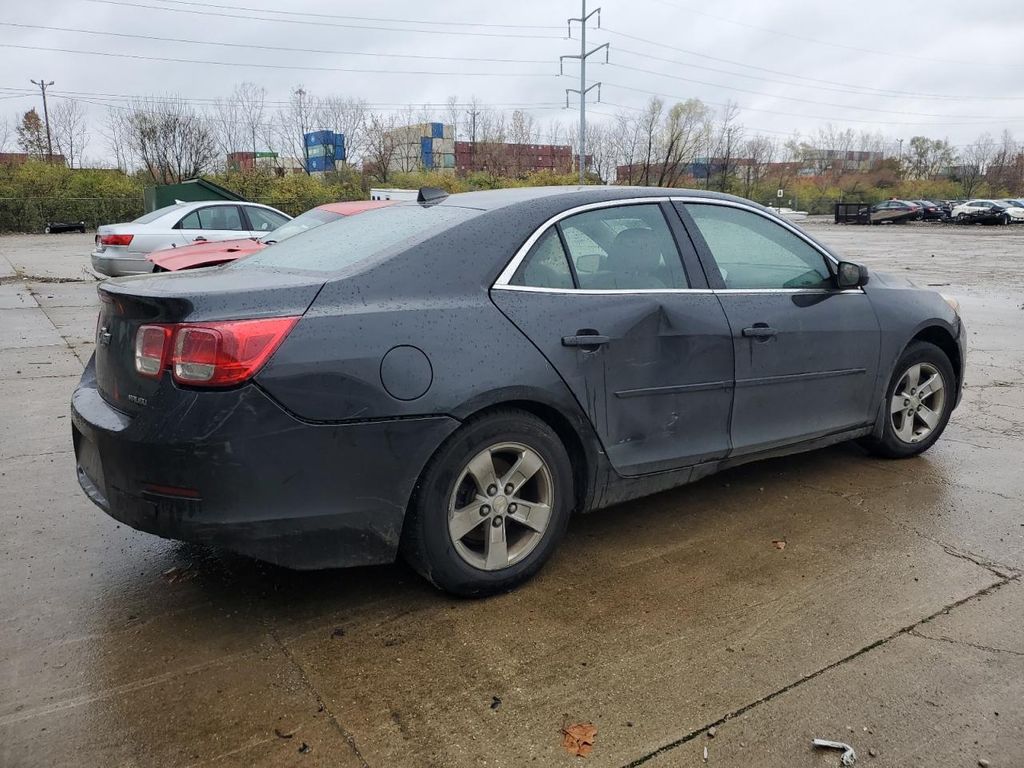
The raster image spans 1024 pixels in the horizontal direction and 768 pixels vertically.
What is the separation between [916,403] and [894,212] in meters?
54.2

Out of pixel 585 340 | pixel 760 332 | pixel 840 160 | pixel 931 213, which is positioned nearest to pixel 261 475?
pixel 585 340

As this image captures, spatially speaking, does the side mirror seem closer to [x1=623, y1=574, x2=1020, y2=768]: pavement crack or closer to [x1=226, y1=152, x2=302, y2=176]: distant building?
[x1=623, y1=574, x2=1020, y2=768]: pavement crack

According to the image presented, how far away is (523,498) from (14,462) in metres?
3.36

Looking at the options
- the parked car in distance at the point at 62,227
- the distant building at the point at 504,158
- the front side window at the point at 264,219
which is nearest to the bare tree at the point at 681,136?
the distant building at the point at 504,158

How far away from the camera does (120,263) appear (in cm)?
1259

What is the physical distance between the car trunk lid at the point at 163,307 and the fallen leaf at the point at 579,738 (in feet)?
5.27

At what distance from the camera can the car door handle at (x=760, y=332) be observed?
3876 millimetres

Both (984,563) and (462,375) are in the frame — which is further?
(984,563)

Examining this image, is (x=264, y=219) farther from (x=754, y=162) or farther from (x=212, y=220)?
(x=754, y=162)

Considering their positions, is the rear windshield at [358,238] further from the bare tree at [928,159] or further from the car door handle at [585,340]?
the bare tree at [928,159]

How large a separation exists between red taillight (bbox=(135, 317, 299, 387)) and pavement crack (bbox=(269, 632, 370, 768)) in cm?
96

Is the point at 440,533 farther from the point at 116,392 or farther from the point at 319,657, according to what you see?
the point at 116,392

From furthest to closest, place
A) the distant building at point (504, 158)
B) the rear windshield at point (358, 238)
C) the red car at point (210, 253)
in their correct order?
1. the distant building at point (504, 158)
2. the red car at point (210, 253)
3. the rear windshield at point (358, 238)

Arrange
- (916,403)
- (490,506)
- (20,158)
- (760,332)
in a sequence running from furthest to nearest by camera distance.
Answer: (20,158), (916,403), (760,332), (490,506)
